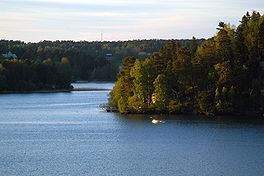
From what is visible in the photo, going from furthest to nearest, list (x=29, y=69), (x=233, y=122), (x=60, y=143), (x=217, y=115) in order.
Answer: (x=29, y=69), (x=217, y=115), (x=233, y=122), (x=60, y=143)

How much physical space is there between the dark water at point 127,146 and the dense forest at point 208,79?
4.92 metres

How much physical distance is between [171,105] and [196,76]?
5.92 m

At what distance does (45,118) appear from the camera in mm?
96188

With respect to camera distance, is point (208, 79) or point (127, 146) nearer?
point (127, 146)

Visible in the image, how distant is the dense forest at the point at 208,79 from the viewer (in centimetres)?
9694

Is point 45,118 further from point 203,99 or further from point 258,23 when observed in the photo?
point 258,23

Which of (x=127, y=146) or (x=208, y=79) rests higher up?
(x=208, y=79)

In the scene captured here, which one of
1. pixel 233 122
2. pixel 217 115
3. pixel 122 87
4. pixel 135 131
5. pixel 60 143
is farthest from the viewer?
pixel 122 87

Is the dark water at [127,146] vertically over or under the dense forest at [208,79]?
under

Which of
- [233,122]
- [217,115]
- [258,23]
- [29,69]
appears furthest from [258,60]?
[29,69]

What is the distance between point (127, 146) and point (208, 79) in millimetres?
36402

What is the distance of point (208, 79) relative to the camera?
3898 inches

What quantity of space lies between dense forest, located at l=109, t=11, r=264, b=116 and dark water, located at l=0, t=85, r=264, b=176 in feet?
16.1

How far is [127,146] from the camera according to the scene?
6481 centimetres
